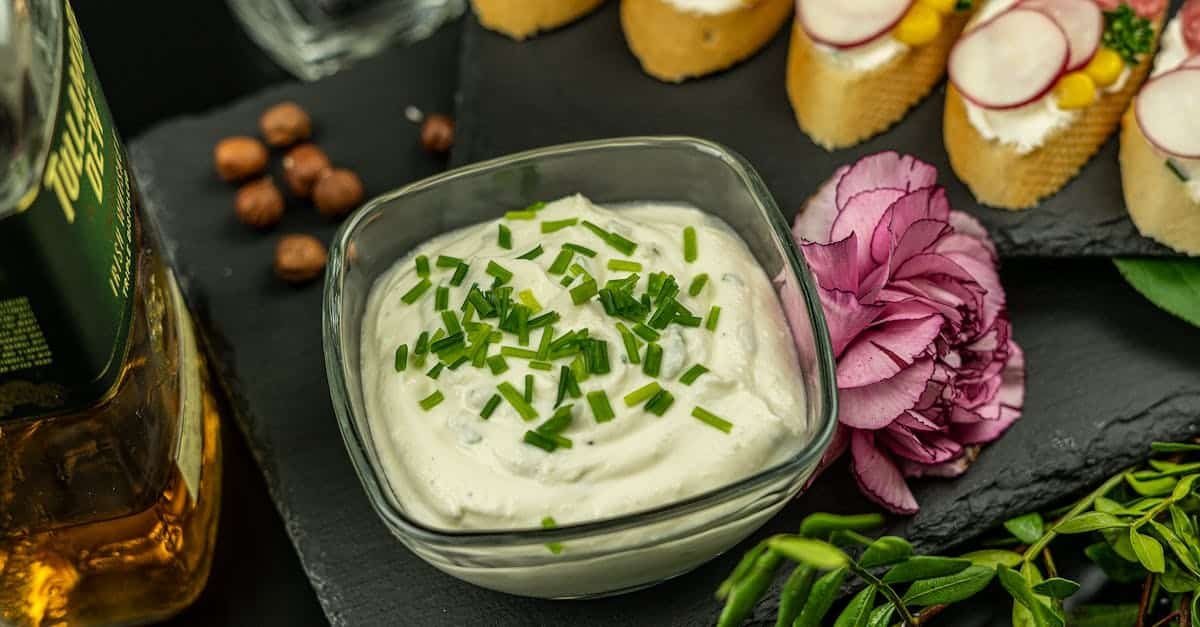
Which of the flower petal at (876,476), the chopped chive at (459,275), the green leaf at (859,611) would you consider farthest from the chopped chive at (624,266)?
the green leaf at (859,611)

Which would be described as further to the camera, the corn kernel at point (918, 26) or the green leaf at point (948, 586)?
the corn kernel at point (918, 26)

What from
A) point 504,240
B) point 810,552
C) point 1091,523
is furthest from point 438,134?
point 810,552

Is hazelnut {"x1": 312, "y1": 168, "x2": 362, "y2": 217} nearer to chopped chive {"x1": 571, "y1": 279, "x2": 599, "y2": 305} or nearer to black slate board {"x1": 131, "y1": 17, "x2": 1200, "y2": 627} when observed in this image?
black slate board {"x1": 131, "y1": 17, "x2": 1200, "y2": 627}

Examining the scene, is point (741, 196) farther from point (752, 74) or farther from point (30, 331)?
point (30, 331)

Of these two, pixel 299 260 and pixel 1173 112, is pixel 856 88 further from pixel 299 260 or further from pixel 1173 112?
pixel 299 260

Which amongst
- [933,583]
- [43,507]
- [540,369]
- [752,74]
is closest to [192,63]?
[752,74]

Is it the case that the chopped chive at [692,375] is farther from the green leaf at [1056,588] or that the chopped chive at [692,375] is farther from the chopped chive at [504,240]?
the green leaf at [1056,588]
